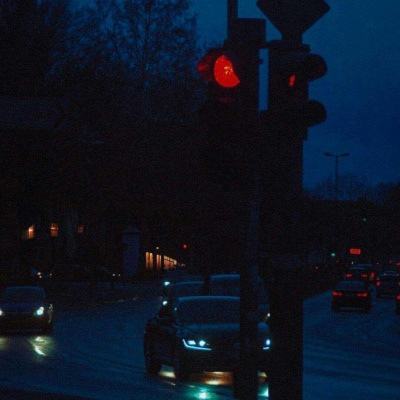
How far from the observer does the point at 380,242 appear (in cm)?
16062

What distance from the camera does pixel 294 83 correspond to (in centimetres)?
959

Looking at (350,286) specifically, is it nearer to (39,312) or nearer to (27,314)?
(39,312)

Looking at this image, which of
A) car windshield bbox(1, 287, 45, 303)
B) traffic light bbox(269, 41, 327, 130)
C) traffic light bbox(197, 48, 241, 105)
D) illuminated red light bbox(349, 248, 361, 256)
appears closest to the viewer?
traffic light bbox(269, 41, 327, 130)

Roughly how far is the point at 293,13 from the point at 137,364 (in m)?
16.7

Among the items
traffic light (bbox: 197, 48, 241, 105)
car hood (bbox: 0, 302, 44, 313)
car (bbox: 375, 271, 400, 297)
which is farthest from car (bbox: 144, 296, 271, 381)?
car (bbox: 375, 271, 400, 297)

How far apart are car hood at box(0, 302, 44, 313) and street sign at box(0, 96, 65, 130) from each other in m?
13.3

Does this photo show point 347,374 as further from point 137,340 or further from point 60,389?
point 137,340

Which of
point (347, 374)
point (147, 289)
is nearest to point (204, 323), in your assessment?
point (347, 374)

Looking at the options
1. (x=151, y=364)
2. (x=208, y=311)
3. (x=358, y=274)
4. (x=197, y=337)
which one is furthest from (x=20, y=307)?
(x=358, y=274)

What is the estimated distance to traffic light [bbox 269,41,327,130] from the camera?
9477 mm

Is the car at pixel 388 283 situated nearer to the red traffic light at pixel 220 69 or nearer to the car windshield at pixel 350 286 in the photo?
the car windshield at pixel 350 286

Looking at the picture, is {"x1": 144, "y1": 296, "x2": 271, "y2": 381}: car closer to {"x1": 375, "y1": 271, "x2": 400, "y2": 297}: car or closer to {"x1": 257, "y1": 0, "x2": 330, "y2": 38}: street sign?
{"x1": 257, "y1": 0, "x2": 330, "y2": 38}: street sign

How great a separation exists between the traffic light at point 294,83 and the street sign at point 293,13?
5.5 inches

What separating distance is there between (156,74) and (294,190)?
181ft
